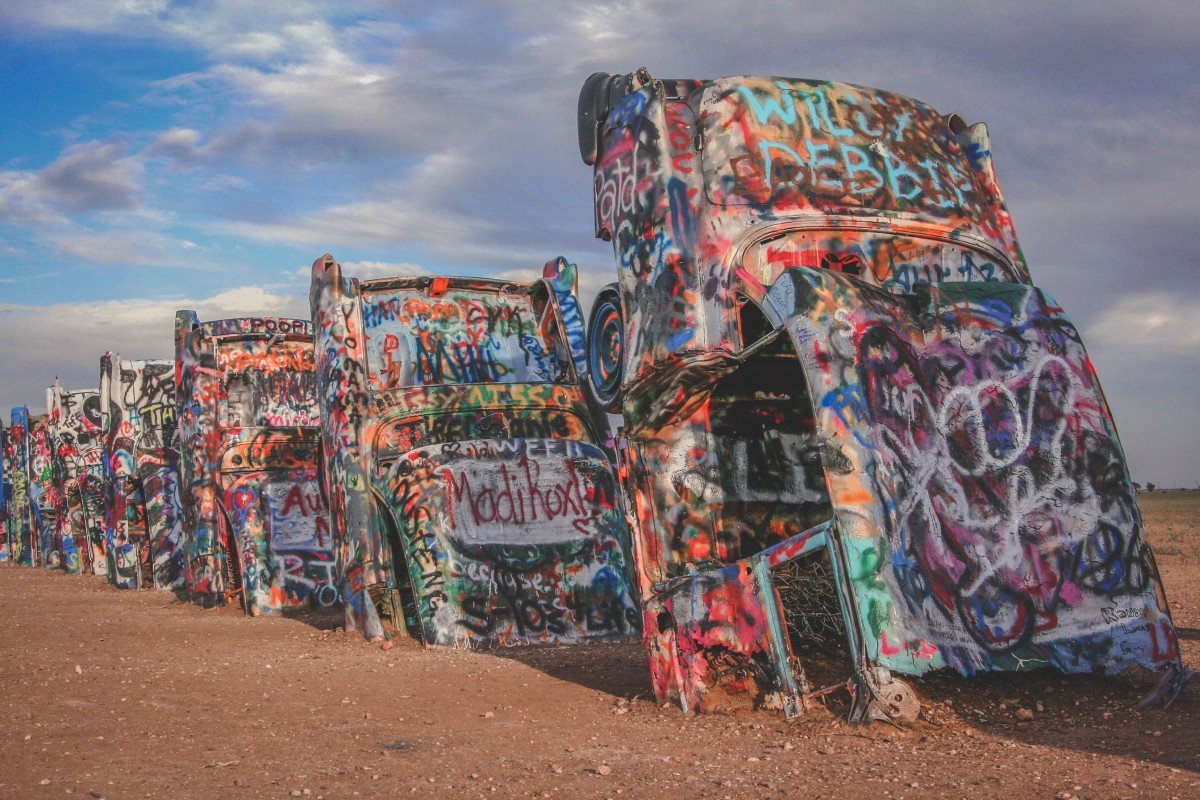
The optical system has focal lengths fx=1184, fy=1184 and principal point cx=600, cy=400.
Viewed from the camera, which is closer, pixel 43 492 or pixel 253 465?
pixel 253 465

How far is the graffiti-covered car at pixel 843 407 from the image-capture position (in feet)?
19.1

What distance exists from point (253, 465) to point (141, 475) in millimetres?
5123

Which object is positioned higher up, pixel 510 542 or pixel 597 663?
pixel 510 542

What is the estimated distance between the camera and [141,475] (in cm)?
1867

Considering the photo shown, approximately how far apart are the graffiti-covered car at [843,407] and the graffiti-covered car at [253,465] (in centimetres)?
700

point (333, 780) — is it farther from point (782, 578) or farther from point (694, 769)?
point (782, 578)

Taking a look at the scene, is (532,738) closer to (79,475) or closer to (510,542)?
(510,542)

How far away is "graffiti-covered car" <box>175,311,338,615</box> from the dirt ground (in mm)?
4921

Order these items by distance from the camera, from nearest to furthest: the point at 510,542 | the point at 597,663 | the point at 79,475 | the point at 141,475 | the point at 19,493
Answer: the point at 597,663 < the point at 510,542 < the point at 141,475 < the point at 79,475 < the point at 19,493

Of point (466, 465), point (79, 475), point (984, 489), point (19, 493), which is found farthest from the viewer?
point (19, 493)

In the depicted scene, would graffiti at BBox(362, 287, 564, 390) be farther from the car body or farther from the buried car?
the car body

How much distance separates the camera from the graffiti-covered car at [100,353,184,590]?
18.6 metres

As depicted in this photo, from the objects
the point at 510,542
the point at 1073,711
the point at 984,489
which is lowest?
the point at 1073,711

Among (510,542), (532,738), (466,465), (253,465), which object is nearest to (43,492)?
(253,465)
